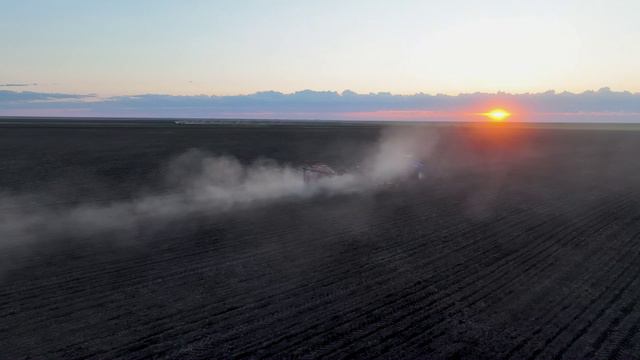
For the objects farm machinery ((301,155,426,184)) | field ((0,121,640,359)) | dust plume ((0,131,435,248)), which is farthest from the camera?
farm machinery ((301,155,426,184))

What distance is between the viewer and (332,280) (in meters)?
10.4

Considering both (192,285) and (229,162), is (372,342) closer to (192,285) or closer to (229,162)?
(192,285)

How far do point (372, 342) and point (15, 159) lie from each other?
33.4 metres

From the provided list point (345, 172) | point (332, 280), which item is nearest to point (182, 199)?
point (345, 172)

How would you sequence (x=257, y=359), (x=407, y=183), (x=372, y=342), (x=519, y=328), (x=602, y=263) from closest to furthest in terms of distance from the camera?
(x=257, y=359)
(x=372, y=342)
(x=519, y=328)
(x=602, y=263)
(x=407, y=183)

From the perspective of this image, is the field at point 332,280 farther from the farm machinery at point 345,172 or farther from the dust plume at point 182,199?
the farm machinery at point 345,172

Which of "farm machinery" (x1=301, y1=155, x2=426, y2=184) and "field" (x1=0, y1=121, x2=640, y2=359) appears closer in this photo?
"field" (x1=0, y1=121, x2=640, y2=359)

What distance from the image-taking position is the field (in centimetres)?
778

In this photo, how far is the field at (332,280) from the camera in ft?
25.5

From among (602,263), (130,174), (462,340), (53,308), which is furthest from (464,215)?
(130,174)

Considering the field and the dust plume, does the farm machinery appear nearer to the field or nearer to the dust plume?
the dust plume

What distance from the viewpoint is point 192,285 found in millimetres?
10023

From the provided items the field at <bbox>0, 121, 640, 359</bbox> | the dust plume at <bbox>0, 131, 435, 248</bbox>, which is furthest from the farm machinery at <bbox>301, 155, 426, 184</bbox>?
the field at <bbox>0, 121, 640, 359</bbox>

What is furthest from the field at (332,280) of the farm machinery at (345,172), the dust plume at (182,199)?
the farm machinery at (345,172)
